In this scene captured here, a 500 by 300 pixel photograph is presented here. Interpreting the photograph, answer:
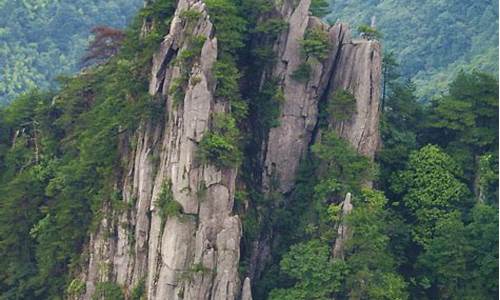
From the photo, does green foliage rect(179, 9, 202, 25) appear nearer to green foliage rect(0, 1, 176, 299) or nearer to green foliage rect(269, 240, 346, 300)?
green foliage rect(0, 1, 176, 299)

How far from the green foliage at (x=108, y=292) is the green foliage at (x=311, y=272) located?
452 cm

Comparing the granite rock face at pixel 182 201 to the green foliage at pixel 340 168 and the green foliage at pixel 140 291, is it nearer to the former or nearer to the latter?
the green foliage at pixel 140 291

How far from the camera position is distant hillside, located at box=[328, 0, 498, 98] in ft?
182

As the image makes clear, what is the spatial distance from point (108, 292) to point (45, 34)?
148 feet

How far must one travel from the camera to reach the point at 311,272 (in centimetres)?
2717

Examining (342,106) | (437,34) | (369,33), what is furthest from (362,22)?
(342,106)

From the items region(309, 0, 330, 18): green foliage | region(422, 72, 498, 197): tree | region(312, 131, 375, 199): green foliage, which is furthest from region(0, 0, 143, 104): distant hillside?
region(312, 131, 375, 199): green foliage

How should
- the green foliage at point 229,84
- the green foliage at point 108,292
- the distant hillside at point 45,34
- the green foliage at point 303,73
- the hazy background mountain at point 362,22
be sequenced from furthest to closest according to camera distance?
the distant hillside at point 45,34
the hazy background mountain at point 362,22
the green foliage at point 303,73
the green foliage at point 108,292
the green foliage at point 229,84

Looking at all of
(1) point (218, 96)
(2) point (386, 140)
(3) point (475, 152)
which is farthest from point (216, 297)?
(3) point (475, 152)

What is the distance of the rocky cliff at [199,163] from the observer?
88.8 feet

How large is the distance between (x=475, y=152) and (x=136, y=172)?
1056 centimetres

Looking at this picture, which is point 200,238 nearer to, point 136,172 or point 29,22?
point 136,172

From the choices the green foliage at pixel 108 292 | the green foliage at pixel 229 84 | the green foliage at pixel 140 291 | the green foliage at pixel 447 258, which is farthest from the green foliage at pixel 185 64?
the green foliage at pixel 447 258

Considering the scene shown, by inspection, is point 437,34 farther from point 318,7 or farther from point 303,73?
point 303,73
